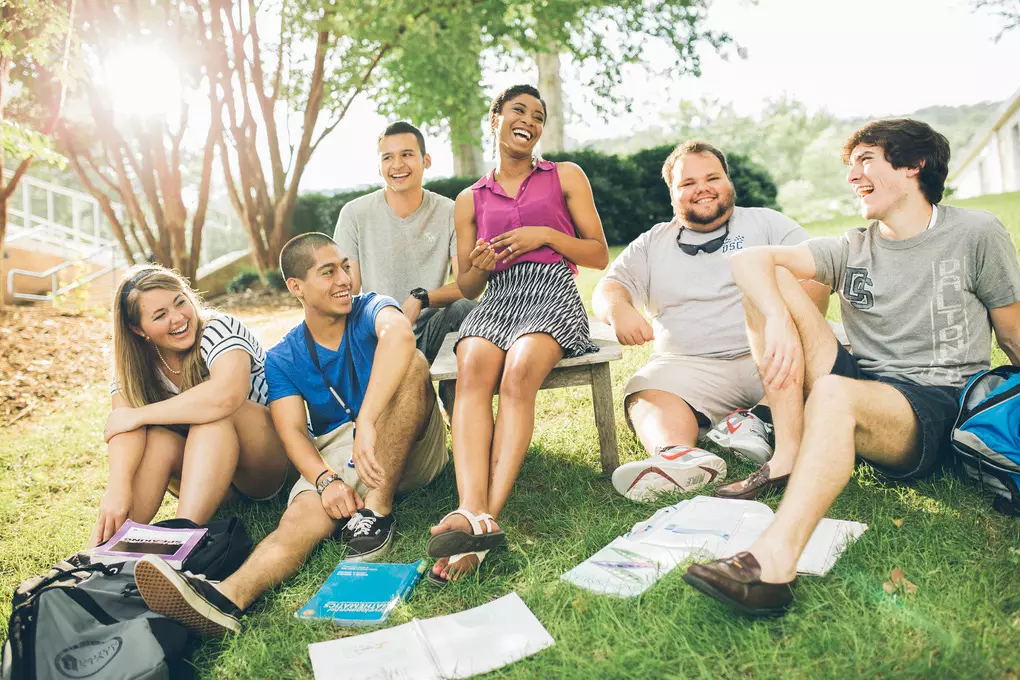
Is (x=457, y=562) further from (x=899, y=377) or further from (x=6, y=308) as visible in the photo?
(x=6, y=308)

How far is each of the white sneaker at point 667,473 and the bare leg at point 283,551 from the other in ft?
4.05

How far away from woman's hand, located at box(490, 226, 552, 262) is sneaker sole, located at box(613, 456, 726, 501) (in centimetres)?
114

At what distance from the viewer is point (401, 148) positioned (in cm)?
446

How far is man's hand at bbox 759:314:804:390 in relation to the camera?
276cm

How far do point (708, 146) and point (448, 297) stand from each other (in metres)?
1.58

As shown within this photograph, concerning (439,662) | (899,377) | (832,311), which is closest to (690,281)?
(899,377)

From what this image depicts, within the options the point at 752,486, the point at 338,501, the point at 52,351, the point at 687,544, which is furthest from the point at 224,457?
the point at 52,351

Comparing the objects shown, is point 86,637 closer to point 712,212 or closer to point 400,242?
point 400,242

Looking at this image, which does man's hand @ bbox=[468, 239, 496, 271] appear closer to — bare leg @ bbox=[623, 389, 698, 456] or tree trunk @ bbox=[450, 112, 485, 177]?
bare leg @ bbox=[623, 389, 698, 456]

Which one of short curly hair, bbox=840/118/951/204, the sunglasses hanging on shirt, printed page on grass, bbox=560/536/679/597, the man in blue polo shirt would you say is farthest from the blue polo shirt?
short curly hair, bbox=840/118/951/204

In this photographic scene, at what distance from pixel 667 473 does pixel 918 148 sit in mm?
1552

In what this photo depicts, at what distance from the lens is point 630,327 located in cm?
362

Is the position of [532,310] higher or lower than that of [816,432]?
higher

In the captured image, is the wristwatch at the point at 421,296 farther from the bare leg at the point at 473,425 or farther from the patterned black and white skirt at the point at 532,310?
the bare leg at the point at 473,425
